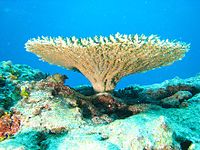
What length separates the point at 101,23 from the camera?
138m

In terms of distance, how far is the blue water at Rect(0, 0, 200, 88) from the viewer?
380 feet

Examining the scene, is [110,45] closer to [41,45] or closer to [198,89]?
[41,45]

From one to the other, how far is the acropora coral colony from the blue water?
101 m

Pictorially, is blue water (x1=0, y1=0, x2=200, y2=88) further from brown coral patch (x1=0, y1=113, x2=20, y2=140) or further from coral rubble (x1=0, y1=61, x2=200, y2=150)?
brown coral patch (x1=0, y1=113, x2=20, y2=140)

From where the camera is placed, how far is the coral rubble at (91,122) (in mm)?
3234

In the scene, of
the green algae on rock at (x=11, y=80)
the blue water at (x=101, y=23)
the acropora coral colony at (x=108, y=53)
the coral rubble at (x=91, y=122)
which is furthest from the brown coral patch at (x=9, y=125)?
the blue water at (x=101, y=23)

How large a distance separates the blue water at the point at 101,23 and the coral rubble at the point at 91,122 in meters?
102

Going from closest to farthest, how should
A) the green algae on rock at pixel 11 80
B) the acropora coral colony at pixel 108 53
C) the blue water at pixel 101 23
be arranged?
the acropora coral colony at pixel 108 53 → the green algae on rock at pixel 11 80 → the blue water at pixel 101 23

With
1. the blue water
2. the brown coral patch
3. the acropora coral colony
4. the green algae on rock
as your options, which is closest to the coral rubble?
the brown coral patch

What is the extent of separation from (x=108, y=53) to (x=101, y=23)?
13528 cm

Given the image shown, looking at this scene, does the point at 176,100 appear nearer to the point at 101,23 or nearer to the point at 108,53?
the point at 108,53

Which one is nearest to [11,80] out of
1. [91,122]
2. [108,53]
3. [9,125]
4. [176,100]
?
[9,125]

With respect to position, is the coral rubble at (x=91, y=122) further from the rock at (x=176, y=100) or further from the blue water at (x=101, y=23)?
the blue water at (x=101, y=23)

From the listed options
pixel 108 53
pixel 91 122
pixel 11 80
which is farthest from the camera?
pixel 11 80
